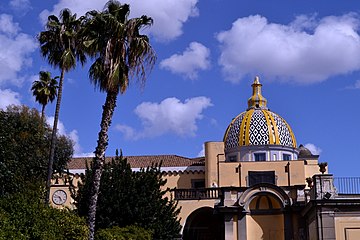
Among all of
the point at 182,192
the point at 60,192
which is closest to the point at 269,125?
the point at 182,192

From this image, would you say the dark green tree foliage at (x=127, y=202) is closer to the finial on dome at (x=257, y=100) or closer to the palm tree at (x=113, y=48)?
the palm tree at (x=113, y=48)

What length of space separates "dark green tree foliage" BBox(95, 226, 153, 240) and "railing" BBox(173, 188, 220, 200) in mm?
12542

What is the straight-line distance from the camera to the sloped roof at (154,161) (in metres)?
48.5

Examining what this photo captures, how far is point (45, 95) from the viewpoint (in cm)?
4591

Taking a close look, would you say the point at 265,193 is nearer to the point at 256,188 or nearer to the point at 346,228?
the point at 256,188

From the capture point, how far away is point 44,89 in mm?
45875

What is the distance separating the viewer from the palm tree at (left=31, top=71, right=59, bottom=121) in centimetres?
4588

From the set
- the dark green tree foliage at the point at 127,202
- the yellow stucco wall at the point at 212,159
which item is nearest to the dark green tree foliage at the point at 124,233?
the dark green tree foliage at the point at 127,202

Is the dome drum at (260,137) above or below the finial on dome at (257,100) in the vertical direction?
below

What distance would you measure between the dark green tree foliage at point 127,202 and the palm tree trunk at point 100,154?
5.13 m

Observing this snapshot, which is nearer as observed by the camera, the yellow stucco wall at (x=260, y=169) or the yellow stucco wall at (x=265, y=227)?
the yellow stucco wall at (x=265, y=227)

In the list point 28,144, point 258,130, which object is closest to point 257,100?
point 258,130

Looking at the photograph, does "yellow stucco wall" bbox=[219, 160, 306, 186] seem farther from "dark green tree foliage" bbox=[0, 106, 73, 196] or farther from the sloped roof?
"dark green tree foliage" bbox=[0, 106, 73, 196]

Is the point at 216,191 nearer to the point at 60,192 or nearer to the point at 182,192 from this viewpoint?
the point at 182,192
